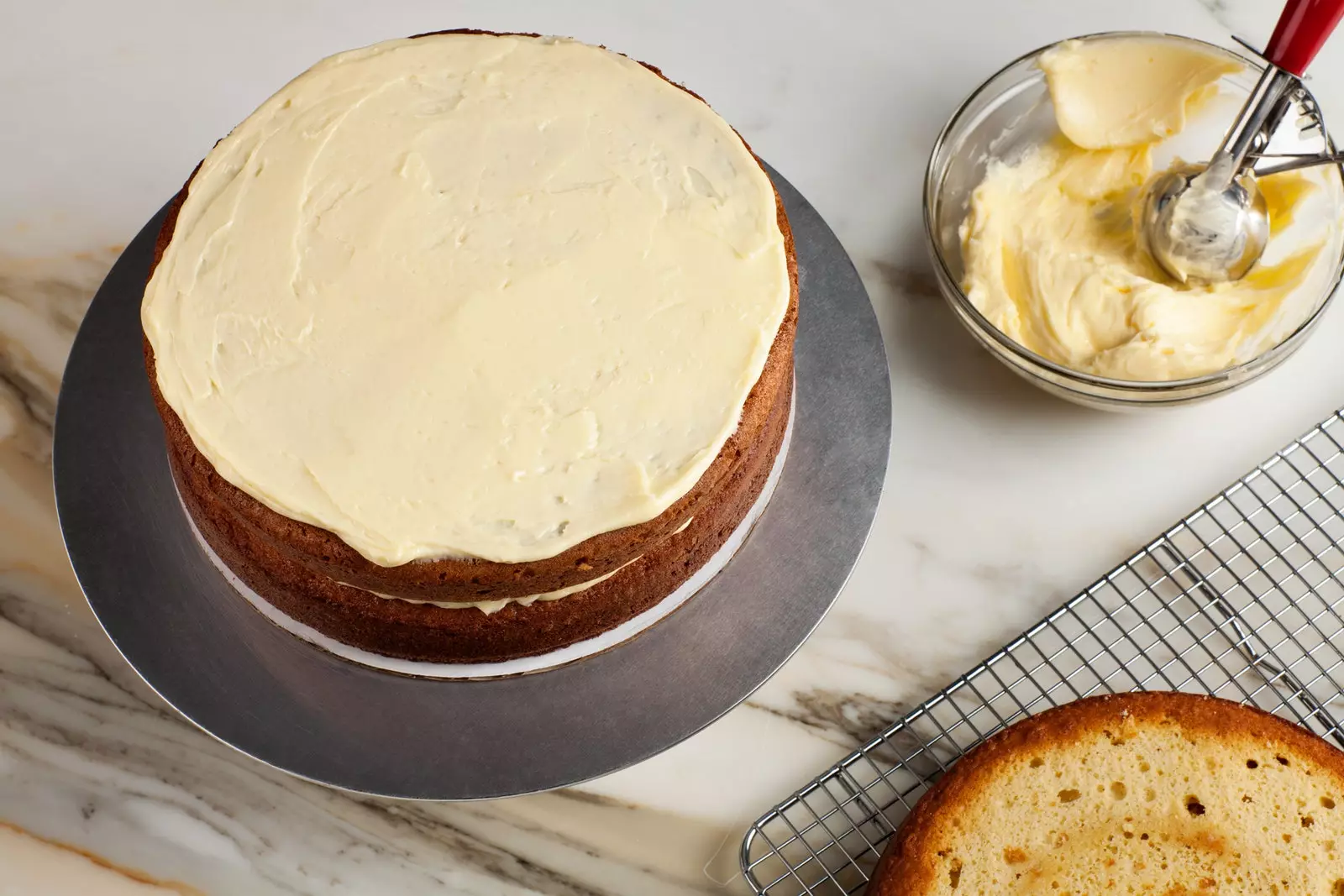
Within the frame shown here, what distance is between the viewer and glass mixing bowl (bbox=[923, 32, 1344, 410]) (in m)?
1.68

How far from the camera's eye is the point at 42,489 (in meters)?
1.81

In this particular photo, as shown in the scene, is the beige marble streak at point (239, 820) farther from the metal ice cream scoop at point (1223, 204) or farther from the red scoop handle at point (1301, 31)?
the red scoop handle at point (1301, 31)

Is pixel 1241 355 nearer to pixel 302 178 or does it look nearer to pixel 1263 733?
pixel 1263 733

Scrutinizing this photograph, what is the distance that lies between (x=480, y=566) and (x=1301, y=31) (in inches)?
46.2

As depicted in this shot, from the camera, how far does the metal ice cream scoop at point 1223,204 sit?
1.68 meters

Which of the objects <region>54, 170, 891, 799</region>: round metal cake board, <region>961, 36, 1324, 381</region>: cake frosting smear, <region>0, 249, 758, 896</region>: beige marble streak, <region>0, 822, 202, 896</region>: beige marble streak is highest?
<region>961, 36, 1324, 381</region>: cake frosting smear

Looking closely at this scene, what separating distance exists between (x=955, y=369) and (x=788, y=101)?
1.78ft

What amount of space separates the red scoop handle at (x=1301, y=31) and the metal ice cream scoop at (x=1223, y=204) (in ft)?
0.04

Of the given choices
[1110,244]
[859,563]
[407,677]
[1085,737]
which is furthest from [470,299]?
[1110,244]

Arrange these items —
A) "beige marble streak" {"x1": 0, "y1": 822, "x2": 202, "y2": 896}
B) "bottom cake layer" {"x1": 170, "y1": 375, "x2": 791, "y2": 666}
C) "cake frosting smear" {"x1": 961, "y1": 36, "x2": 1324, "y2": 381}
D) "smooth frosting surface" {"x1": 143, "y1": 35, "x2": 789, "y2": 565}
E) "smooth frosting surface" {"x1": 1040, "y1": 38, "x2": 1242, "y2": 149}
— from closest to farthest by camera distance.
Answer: "smooth frosting surface" {"x1": 143, "y1": 35, "x2": 789, "y2": 565} → "bottom cake layer" {"x1": 170, "y1": 375, "x2": 791, "y2": 666} → "beige marble streak" {"x1": 0, "y1": 822, "x2": 202, "y2": 896} → "cake frosting smear" {"x1": 961, "y1": 36, "x2": 1324, "y2": 381} → "smooth frosting surface" {"x1": 1040, "y1": 38, "x2": 1242, "y2": 149}

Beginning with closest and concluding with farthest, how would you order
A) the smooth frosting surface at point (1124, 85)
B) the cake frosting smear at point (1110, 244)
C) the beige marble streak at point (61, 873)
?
the beige marble streak at point (61, 873) → the cake frosting smear at point (1110, 244) → the smooth frosting surface at point (1124, 85)

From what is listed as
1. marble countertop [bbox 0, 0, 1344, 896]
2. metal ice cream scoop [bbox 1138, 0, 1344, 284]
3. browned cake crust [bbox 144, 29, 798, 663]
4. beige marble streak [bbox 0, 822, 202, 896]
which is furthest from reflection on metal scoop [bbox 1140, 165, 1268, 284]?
beige marble streak [bbox 0, 822, 202, 896]

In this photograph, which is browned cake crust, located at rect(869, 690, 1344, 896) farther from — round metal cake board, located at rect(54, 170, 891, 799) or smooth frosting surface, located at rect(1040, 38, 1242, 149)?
smooth frosting surface, located at rect(1040, 38, 1242, 149)

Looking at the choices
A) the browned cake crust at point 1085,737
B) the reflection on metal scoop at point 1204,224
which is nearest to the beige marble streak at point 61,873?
the browned cake crust at point 1085,737
